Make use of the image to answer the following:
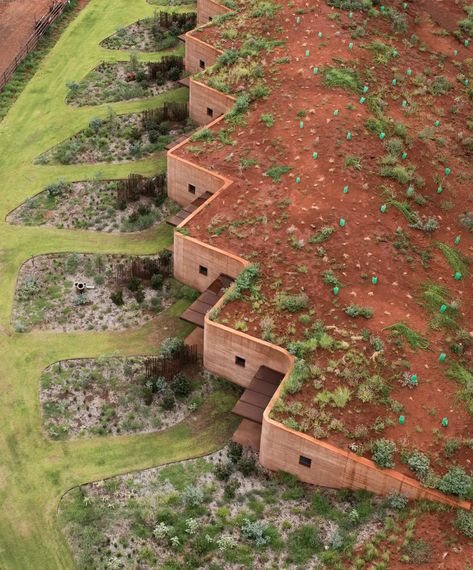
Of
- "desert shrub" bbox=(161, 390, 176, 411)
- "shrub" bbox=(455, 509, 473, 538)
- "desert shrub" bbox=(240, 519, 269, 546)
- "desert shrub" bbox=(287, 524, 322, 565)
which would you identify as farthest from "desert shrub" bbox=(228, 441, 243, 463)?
"shrub" bbox=(455, 509, 473, 538)

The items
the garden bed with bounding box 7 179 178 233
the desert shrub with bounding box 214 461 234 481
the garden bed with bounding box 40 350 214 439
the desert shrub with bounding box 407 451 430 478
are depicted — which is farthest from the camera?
the garden bed with bounding box 7 179 178 233

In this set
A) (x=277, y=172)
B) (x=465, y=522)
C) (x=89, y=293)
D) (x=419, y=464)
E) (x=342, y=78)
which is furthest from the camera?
(x=342, y=78)

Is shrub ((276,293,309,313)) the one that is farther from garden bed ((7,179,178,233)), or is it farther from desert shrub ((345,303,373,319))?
garden bed ((7,179,178,233))

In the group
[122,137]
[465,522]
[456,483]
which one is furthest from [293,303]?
[122,137]

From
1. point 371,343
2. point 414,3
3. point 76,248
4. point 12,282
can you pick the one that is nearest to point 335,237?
point 371,343

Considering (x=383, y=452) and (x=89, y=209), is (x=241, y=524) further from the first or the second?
(x=89, y=209)

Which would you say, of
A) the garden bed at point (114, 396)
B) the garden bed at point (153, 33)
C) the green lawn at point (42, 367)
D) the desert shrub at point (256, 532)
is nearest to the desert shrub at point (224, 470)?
the green lawn at point (42, 367)
